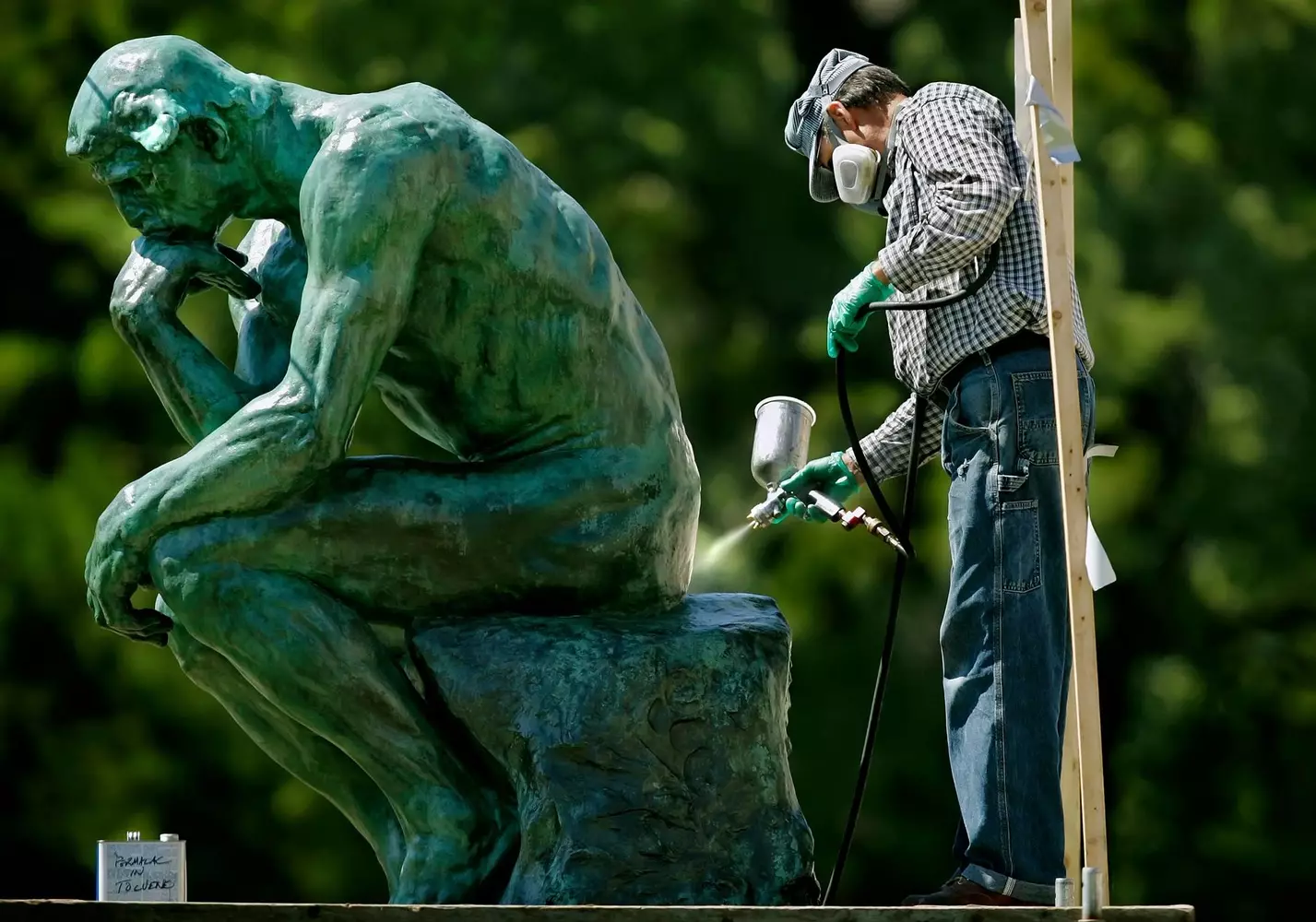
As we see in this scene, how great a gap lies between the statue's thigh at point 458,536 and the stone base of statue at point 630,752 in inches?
2.7

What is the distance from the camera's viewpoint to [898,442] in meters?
4.89

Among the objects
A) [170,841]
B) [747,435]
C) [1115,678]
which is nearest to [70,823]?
[747,435]

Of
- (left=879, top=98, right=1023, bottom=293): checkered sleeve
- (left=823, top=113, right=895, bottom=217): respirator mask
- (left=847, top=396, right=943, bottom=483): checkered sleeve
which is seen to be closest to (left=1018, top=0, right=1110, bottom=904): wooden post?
(left=879, top=98, right=1023, bottom=293): checkered sleeve

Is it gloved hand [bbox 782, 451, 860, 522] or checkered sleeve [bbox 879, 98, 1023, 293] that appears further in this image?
gloved hand [bbox 782, 451, 860, 522]

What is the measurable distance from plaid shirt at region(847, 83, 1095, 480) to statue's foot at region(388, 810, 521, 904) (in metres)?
1.17

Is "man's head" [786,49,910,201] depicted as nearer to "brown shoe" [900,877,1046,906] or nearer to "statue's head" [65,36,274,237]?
"statue's head" [65,36,274,237]

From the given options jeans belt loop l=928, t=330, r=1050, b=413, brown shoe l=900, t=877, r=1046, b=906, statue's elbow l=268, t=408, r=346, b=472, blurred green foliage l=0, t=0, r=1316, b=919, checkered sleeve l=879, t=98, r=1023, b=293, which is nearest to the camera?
statue's elbow l=268, t=408, r=346, b=472

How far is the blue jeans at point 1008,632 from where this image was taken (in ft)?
14.2

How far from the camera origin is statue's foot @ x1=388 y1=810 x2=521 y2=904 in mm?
4176

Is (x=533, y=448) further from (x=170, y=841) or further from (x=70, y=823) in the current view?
(x=70, y=823)

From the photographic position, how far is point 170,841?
4219 millimetres

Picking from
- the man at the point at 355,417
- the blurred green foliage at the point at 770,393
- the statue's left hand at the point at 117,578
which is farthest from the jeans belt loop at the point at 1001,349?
the blurred green foliage at the point at 770,393

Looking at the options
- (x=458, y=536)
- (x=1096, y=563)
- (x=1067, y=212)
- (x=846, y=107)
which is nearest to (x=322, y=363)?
(x=458, y=536)

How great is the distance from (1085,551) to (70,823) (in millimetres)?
7656
